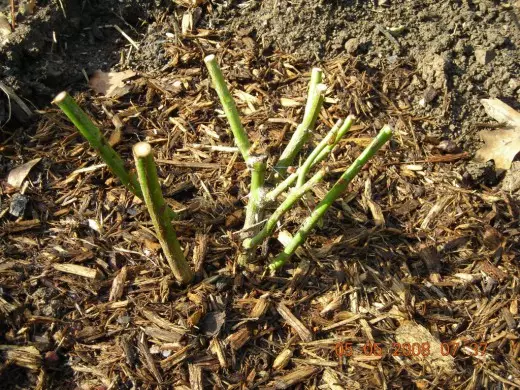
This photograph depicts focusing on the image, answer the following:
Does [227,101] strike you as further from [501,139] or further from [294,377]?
[501,139]

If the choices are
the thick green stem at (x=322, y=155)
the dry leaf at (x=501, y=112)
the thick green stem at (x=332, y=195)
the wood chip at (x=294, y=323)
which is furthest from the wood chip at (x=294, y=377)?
the dry leaf at (x=501, y=112)

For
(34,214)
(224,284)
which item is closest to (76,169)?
(34,214)

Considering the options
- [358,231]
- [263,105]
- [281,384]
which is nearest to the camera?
[281,384]

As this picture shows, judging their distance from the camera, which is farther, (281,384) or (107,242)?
(107,242)

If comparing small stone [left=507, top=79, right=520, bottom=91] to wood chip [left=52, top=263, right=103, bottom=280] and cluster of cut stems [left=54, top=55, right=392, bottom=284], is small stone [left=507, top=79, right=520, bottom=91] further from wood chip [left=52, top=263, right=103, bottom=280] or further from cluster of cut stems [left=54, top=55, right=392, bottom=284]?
wood chip [left=52, top=263, right=103, bottom=280]

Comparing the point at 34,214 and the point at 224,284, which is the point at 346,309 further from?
the point at 34,214

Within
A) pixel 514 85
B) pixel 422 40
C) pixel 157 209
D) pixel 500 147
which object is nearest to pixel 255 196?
pixel 157 209
